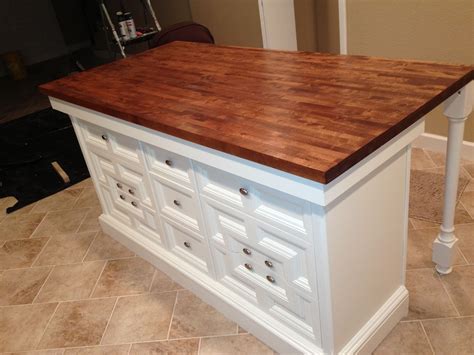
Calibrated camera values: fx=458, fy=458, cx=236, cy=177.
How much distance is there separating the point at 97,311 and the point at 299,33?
8.86ft

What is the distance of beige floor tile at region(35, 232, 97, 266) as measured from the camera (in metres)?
2.50

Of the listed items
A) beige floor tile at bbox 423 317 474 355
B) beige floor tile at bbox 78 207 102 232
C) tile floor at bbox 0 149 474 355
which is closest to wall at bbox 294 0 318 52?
tile floor at bbox 0 149 474 355

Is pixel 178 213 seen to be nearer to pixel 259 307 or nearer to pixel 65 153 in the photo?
pixel 259 307

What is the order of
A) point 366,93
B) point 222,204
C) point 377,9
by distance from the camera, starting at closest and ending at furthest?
1. point 366,93
2. point 222,204
3. point 377,9

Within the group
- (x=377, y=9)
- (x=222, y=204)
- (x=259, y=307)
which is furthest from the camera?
(x=377, y=9)

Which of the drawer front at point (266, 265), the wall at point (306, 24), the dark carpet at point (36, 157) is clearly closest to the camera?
the drawer front at point (266, 265)

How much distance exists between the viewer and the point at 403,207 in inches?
62.6

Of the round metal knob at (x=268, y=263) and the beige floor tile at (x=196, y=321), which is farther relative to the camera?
the beige floor tile at (x=196, y=321)

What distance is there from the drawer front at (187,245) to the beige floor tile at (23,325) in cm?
65

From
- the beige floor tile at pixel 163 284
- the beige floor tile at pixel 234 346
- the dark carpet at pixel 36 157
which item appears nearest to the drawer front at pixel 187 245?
the beige floor tile at pixel 163 284

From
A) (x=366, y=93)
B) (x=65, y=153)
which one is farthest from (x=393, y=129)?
(x=65, y=153)

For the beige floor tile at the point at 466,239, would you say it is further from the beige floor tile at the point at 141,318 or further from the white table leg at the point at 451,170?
the beige floor tile at the point at 141,318

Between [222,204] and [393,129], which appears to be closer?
[393,129]

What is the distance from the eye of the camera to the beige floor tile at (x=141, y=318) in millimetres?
1909
